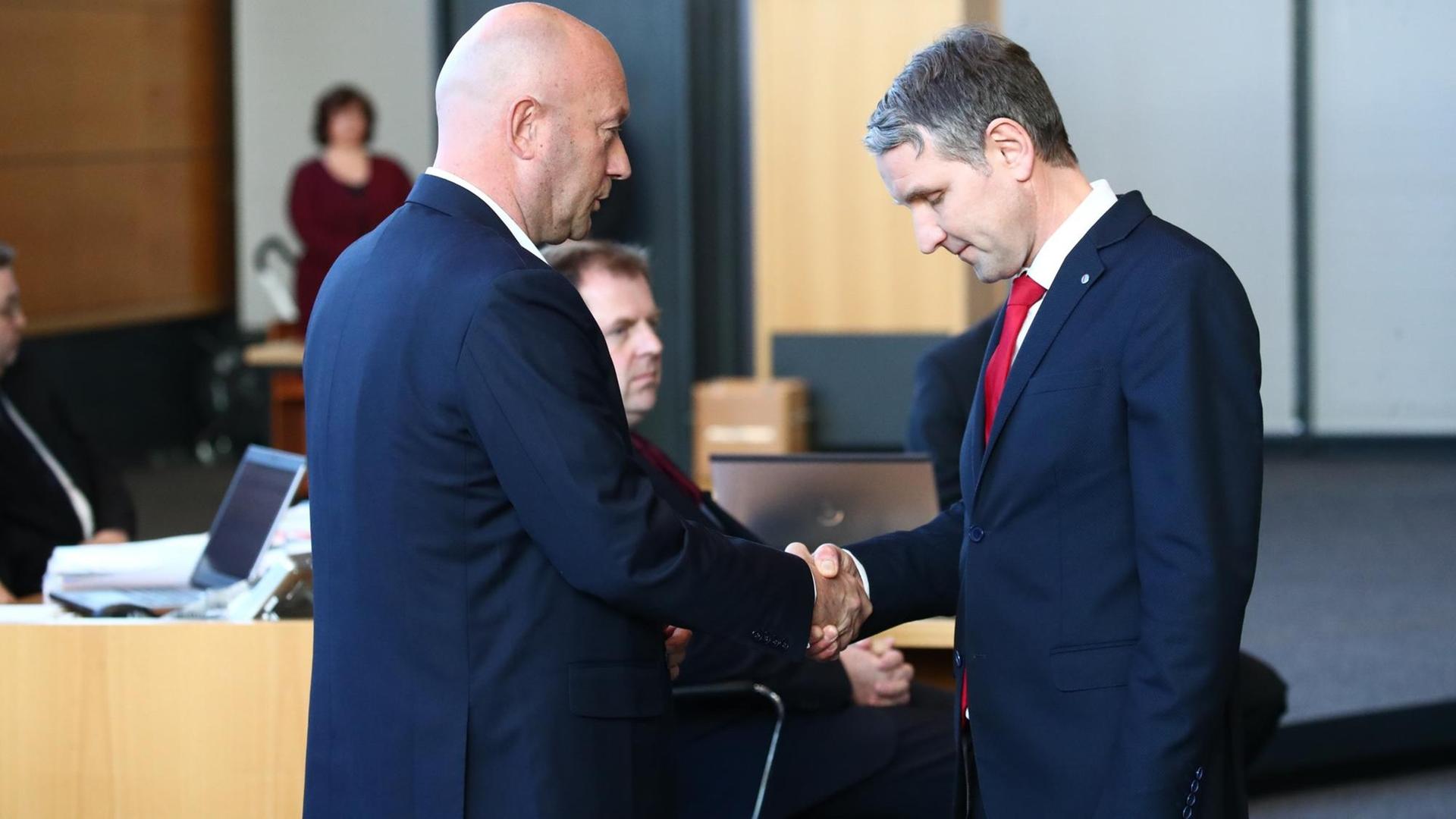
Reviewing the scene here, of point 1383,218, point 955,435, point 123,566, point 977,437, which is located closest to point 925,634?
point 955,435

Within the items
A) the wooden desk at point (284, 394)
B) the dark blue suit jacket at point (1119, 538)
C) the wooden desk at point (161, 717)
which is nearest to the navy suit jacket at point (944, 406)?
the wooden desk at point (161, 717)

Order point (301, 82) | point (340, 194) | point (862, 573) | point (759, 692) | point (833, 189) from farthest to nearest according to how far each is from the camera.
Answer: point (301, 82), point (340, 194), point (833, 189), point (759, 692), point (862, 573)

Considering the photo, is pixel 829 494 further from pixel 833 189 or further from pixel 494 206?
pixel 833 189

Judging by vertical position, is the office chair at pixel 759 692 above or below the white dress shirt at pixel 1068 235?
below

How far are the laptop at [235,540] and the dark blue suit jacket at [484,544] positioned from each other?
1.15 metres

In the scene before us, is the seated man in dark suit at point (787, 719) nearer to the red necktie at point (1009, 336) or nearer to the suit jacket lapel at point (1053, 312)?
the red necktie at point (1009, 336)

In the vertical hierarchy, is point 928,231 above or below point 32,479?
above

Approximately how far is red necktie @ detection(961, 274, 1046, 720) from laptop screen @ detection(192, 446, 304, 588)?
4.81 ft

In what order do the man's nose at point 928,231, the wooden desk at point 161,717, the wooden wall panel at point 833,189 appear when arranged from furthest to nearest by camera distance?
the wooden wall panel at point 833,189
the wooden desk at point 161,717
the man's nose at point 928,231

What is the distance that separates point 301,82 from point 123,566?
7235 millimetres

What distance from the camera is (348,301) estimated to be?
1893 millimetres

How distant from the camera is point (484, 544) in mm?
1799

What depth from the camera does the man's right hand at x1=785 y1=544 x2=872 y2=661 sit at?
2.18 meters

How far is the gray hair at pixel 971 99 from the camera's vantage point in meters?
1.81
